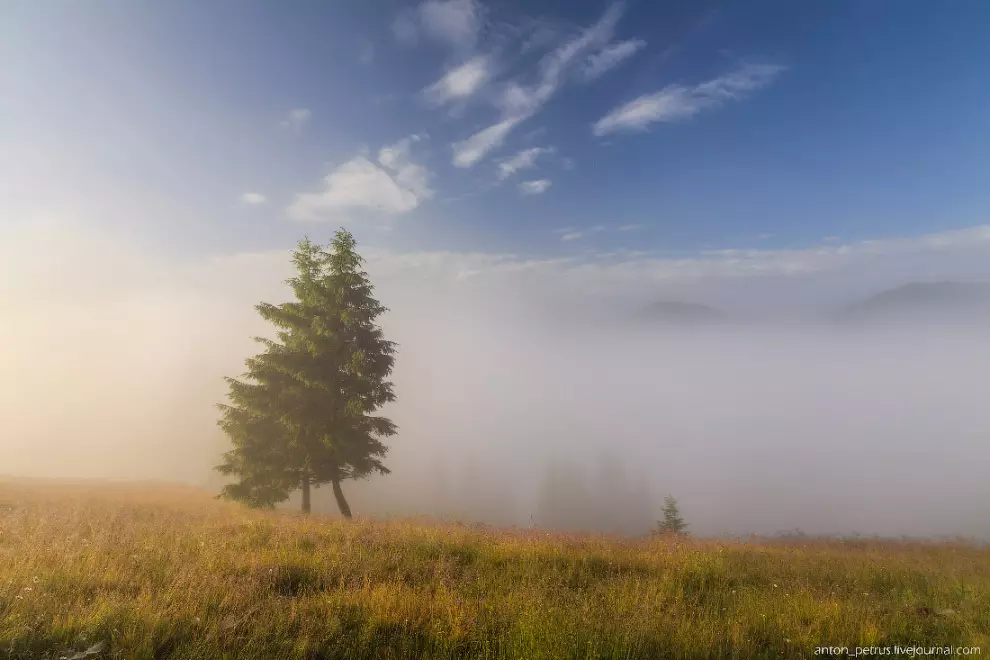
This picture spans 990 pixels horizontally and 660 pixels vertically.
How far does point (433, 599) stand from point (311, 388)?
13.9 m

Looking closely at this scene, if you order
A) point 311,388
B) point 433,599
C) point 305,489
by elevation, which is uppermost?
Answer: point 311,388

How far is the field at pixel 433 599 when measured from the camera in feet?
14.0

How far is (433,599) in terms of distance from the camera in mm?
5609

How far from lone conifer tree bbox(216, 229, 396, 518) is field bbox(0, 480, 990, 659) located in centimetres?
802

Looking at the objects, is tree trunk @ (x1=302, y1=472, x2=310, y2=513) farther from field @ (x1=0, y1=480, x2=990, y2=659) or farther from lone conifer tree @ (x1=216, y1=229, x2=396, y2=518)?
field @ (x1=0, y1=480, x2=990, y2=659)

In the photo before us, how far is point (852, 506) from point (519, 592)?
109 m

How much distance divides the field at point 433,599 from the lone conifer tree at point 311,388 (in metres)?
8.02

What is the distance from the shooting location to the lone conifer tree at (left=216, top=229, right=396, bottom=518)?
56.7 feet

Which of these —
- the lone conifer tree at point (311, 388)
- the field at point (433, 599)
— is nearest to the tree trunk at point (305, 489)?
the lone conifer tree at point (311, 388)

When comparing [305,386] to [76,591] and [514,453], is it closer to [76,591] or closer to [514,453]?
[76,591]

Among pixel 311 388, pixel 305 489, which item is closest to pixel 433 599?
pixel 311 388

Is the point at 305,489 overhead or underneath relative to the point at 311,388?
underneath

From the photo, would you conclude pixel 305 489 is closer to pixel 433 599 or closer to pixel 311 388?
pixel 311 388

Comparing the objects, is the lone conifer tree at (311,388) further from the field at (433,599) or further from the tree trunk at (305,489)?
the field at (433,599)
